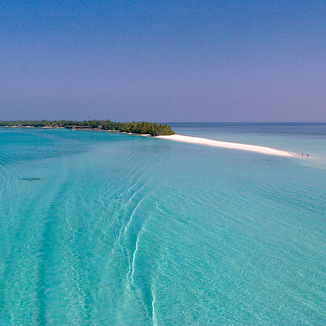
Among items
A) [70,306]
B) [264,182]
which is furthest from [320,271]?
[264,182]

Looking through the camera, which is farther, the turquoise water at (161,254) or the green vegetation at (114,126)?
the green vegetation at (114,126)

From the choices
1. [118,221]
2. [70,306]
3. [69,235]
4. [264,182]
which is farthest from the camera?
[264,182]

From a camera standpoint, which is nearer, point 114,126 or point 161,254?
point 161,254

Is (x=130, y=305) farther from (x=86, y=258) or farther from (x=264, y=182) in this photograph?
(x=264, y=182)

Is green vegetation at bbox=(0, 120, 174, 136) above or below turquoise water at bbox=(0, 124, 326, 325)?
above

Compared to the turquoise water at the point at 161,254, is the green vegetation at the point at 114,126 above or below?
above

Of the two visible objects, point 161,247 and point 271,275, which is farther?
point 161,247

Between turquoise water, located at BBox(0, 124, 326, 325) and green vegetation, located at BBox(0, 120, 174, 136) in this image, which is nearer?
turquoise water, located at BBox(0, 124, 326, 325)

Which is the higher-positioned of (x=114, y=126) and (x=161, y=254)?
(x=114, y=126)
